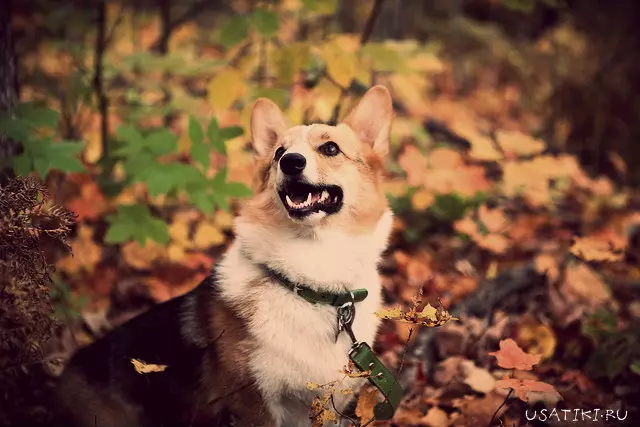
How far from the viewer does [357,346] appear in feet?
8.00

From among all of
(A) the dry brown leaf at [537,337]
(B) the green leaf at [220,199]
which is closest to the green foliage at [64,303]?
(B) the green leaf at [220,199]

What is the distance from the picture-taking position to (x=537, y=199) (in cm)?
459

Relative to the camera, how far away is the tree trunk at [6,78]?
277 cm

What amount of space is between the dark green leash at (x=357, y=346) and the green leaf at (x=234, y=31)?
66.6 inches

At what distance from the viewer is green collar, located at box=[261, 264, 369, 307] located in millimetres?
2512

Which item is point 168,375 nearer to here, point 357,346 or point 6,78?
point 357,346

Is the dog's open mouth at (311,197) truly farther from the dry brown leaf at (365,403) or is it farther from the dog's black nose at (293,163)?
the dry brown leaf at (365,403)

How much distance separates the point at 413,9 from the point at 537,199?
6.41 m

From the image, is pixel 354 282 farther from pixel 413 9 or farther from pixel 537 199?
pixel 413 9

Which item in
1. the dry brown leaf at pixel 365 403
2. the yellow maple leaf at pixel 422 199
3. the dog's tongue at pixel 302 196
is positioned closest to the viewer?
the dry brown leaf at pixel 365 403

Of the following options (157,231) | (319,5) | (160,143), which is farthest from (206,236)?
(319,5)

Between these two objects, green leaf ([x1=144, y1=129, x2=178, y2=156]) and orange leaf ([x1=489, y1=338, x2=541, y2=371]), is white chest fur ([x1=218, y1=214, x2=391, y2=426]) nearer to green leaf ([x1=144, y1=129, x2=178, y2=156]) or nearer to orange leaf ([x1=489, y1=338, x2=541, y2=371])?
orange leaf ([x1=489, y1=338, x2=541, y2=371])

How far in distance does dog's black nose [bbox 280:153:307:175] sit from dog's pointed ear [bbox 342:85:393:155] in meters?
0.52

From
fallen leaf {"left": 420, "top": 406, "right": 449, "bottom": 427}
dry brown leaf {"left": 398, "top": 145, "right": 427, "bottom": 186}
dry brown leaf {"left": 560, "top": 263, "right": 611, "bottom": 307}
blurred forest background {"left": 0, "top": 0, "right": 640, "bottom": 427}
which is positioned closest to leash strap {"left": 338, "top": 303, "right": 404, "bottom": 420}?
blurred forest background {"left": 0, "top": 0, "right": 640, "bottom": 427}
